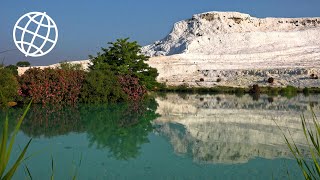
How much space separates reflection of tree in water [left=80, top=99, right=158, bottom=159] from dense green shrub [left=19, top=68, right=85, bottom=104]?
Answer: 3.31 m

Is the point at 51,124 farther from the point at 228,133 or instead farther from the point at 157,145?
the point at 228,133

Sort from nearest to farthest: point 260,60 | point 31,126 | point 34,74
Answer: point 31,126
point 34,74
point 260,60

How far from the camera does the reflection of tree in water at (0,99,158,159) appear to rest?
952cm

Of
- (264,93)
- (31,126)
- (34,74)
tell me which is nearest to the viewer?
(31,126)

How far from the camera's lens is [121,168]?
7.16 metres

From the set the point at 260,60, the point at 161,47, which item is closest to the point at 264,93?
the point at 260,60

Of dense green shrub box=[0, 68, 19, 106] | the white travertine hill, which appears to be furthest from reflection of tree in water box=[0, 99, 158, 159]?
the white travertine hill

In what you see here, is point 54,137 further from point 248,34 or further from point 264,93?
point 248,34

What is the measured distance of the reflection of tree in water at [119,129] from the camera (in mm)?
9172

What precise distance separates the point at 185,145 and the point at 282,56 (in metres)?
40.5

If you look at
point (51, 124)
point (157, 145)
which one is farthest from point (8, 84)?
point (157, 145)

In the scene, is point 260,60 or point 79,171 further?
point 260,60

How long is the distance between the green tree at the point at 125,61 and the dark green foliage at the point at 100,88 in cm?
231

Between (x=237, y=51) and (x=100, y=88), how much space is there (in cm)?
3251
